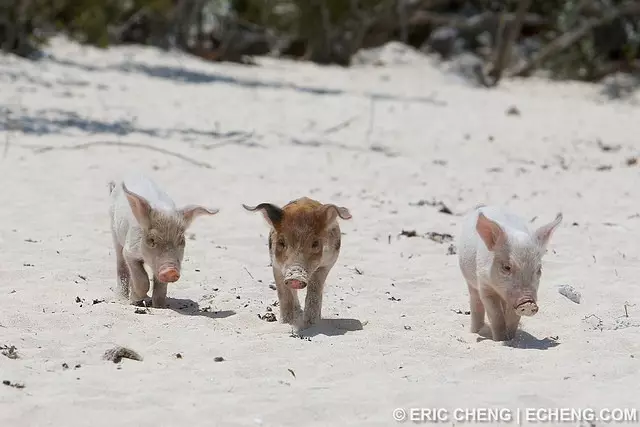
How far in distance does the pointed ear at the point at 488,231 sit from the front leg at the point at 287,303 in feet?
3.80

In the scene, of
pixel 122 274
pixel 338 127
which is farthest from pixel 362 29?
pixel 122 274

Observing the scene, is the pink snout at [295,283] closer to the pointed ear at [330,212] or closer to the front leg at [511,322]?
the pointed ear at [330,212]

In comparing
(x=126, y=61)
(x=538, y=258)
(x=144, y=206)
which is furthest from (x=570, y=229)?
(x=126, y=61)

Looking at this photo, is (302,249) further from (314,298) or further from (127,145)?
(127,145)

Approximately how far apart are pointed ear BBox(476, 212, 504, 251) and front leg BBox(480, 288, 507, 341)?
297mm

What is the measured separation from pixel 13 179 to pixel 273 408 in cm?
602

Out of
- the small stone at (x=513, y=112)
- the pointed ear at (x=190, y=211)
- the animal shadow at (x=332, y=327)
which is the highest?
the pointed ear at (x=190, y=211)

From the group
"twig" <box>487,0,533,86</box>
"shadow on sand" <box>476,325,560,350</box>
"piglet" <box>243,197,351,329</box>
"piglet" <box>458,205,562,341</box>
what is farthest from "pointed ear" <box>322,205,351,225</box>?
"twig" <box>487,0,533,86</box>

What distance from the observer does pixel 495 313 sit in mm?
5914

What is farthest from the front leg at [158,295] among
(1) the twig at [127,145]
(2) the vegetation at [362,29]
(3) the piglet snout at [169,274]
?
(2) the vegetation at [362,29]

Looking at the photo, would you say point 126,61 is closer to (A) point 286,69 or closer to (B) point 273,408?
(A) point 286,69

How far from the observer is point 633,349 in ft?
18.4

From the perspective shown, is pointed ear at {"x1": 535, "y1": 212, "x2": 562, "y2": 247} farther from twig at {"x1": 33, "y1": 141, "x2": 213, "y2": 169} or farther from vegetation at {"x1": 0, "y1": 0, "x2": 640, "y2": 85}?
vegetation at {"x1": 0, "y1": 0, "x2": 640, "y2": 85}

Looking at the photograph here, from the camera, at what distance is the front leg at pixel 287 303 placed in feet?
20.4
